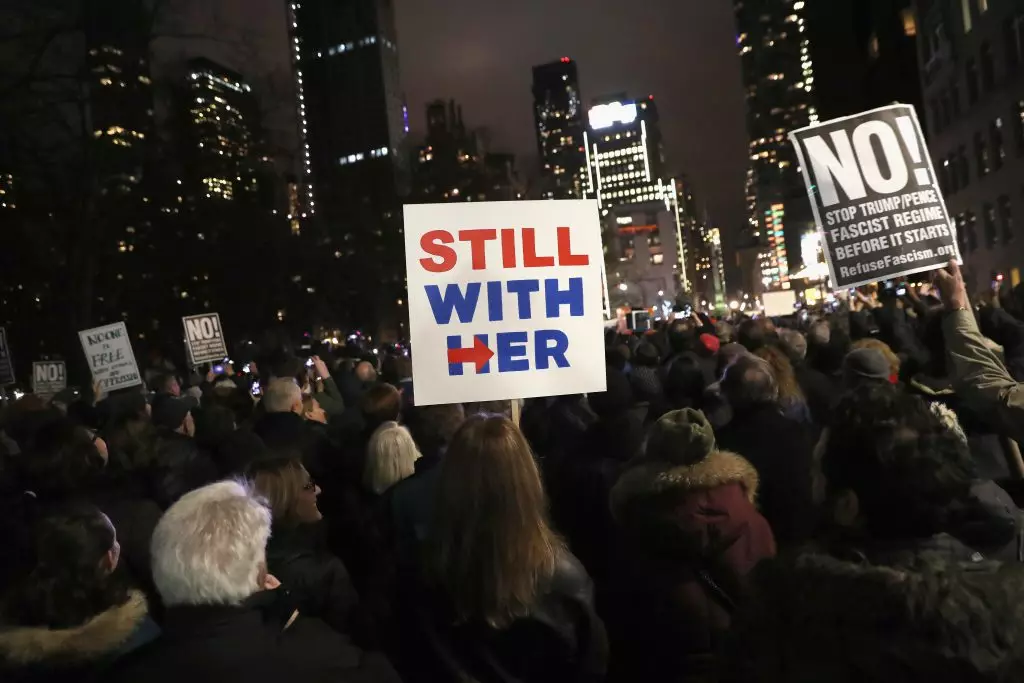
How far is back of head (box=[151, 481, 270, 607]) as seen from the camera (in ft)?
8.24

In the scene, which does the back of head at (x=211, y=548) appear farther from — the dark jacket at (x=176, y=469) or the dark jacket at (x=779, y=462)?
the dark jacket at (x=176, y=469)

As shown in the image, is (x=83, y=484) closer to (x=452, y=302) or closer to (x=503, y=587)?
(x=452, y=302)

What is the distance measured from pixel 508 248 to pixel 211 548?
8.49 feet

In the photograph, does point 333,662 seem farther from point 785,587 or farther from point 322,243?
point 322,243

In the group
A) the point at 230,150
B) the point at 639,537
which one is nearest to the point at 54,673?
the point at 639,537

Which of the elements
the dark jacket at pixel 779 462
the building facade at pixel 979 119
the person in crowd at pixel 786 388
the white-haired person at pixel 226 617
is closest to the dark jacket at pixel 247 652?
the white-haired person at pixel 226 617

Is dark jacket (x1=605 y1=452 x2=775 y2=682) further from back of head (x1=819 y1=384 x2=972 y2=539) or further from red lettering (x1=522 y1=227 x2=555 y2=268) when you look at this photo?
red lettering (x1=522 y1=227 x2=555 y2=268)

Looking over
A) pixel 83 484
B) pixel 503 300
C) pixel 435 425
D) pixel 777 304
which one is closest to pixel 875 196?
pixel 503 300

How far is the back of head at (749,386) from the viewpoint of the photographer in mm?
4645

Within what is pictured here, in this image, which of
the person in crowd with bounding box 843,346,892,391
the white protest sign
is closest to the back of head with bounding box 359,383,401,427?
the person in crowd with bounding box 843,346,892,391

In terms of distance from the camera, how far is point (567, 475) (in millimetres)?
5062

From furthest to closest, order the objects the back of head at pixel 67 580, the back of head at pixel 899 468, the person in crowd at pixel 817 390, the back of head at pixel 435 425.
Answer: the person in crowd at pixel 817 390 < the back of head at pixel 435 425 < the back of head at pixel 67 580 < the back of head at pixel 899 468

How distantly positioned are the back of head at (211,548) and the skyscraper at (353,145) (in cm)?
2153

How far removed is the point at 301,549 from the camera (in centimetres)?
371
